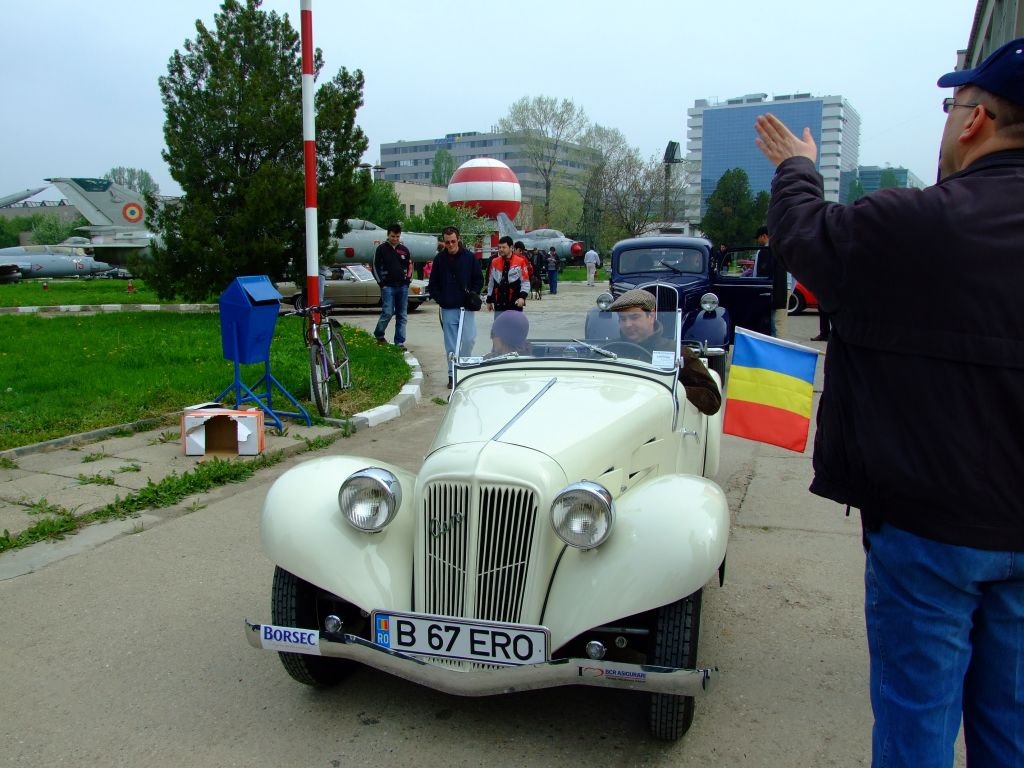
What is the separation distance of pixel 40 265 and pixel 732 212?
45912mm

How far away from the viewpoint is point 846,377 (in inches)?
75.9

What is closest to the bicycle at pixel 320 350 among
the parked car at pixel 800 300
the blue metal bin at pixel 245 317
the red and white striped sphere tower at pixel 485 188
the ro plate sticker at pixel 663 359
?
the blue metal bin at pixel 245 317

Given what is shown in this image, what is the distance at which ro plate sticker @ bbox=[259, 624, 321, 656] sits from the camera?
3.04 meters

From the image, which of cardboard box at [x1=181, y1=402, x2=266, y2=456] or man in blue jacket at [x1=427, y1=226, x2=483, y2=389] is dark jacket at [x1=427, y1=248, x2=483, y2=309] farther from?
cardboard box at [x1=181, y1=402, x2=266, y2=456]

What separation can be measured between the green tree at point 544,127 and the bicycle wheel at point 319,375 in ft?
226

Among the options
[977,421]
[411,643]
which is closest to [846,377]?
[977,421]

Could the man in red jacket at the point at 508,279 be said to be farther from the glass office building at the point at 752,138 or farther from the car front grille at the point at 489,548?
the glass office building at the point at 752,138

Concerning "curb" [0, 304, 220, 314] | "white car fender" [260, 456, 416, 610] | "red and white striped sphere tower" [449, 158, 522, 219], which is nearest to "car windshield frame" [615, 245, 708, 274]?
"curb" [0, 304, 220, 314]

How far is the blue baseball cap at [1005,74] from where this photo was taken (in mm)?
1723

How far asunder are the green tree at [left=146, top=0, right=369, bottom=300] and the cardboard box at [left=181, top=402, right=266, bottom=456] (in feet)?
28.8

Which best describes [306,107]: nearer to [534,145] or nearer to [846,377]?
[846,377]

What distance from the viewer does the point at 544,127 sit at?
74188 mm

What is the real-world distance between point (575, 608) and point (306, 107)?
7.63m

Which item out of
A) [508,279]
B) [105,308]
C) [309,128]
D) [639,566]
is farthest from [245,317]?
[105,308]
